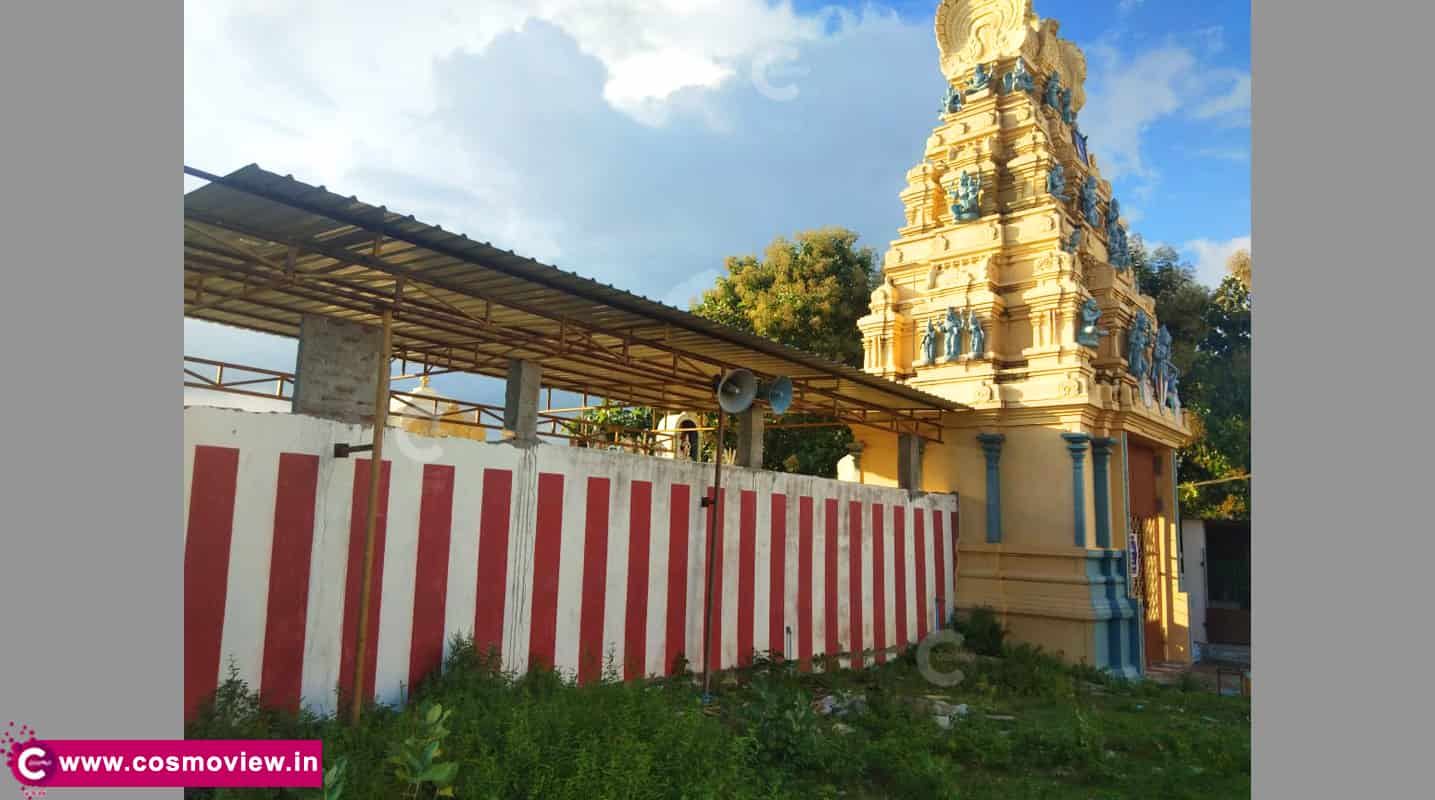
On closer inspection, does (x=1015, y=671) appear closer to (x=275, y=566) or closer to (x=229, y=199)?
(x=275, y=566)

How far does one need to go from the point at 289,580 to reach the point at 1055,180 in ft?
45.1

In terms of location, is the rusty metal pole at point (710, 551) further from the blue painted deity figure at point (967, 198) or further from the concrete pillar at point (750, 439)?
the blue painted deity figure at point (967, 198)

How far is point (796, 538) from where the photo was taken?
34.4 ft

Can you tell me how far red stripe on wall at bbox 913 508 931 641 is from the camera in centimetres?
1277

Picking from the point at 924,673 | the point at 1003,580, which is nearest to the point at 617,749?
the point at 924,673

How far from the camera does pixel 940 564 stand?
13.4 meters

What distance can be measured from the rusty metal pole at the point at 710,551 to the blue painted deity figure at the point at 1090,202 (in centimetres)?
1046

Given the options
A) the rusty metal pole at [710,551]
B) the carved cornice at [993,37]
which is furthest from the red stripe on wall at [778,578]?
the carved cornice at [993,37]

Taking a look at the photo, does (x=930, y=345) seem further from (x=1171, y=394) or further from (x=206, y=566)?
(x=206, y=566)

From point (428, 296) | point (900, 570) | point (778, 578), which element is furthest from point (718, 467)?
point (900, 570)


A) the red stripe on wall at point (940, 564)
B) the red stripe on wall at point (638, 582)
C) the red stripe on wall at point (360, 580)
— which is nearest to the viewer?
the red stripe on wall at point (360, 580)

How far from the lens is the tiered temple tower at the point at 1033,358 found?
42.8ft

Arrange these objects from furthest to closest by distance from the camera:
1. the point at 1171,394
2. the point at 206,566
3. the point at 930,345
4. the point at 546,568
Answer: the point at 1171,394 → the point at 930,345 → the point at 546,568 → the point at 206,566

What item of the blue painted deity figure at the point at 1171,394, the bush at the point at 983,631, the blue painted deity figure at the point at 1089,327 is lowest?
the bush at the point at 983,631
